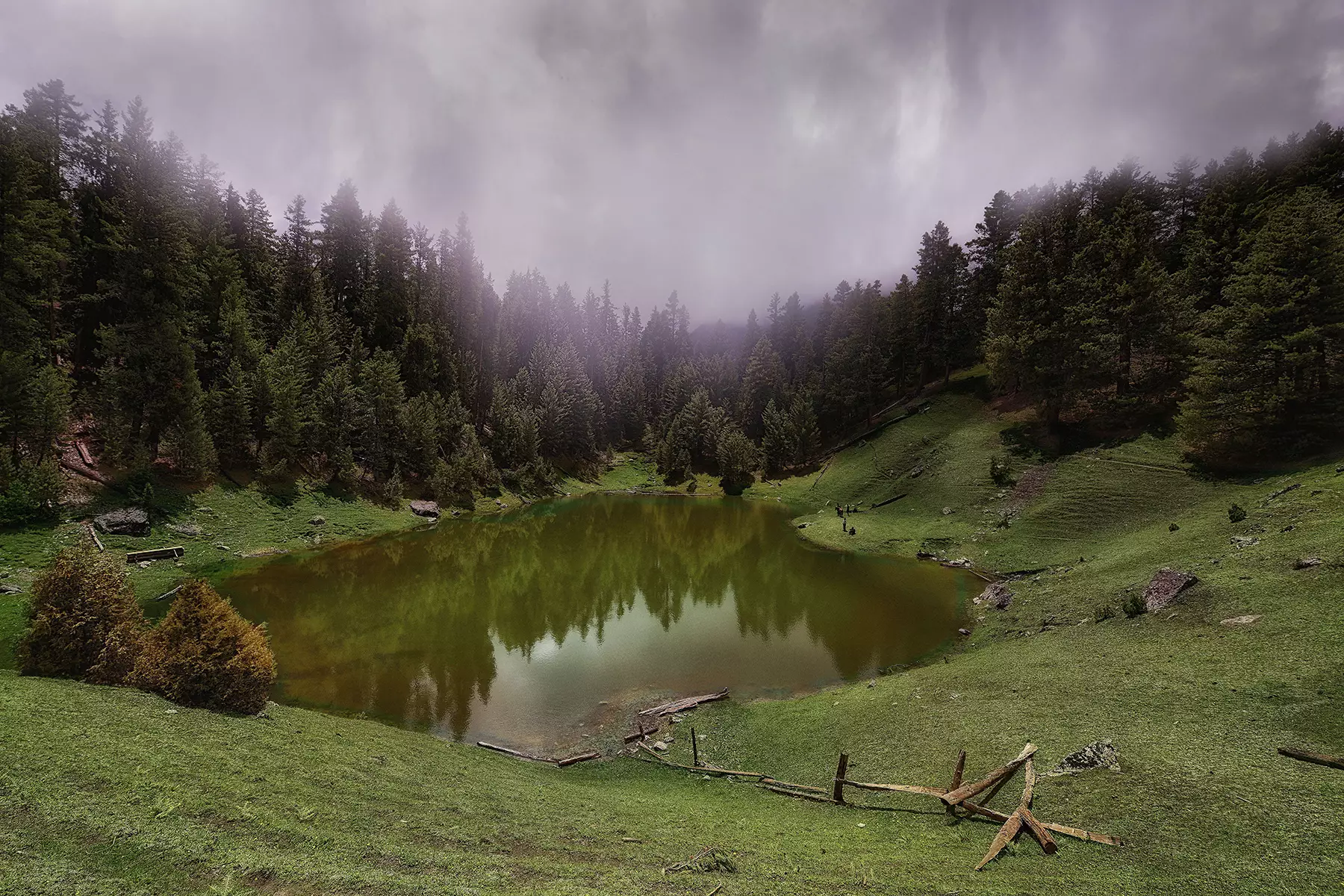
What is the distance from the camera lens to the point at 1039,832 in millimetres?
9219

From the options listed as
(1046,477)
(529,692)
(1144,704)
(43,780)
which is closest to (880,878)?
(1144,704)

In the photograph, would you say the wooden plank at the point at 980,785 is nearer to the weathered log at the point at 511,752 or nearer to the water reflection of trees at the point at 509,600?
the water reflection of trees at the point at 509,600

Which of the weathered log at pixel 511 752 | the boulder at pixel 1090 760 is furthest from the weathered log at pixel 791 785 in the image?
the weathered log at pixel 511 752

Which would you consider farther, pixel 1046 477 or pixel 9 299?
pixel 1046 477

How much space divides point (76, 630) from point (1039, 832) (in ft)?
79.8

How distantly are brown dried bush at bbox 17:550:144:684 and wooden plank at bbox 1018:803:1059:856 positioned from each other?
2284cm

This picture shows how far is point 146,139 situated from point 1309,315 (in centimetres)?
8553

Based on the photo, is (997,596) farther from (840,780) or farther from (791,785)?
(840,780)

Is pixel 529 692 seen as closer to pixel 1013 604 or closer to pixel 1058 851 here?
pixel 1058 851

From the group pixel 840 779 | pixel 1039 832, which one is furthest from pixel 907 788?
pixel 1039 832

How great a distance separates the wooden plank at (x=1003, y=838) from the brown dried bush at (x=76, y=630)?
21877 mm

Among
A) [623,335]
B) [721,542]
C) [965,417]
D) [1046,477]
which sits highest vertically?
[623,335]

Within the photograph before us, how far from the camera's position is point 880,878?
8805 millimetres

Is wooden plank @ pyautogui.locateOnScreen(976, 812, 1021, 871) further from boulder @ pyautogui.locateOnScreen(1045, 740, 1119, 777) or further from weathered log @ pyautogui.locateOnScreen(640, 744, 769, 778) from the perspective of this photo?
weathered log @ pyautogui.locateOnScreen(640, 744, 769, 778)
